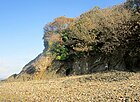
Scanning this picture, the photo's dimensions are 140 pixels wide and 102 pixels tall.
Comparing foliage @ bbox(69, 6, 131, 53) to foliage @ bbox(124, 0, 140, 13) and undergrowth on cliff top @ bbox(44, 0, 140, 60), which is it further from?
foliage @ bbox(124, 0, 140, 13)

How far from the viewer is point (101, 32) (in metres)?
Answer: 26.3

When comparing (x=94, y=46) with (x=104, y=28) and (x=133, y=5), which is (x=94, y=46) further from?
(x=133, y=5)

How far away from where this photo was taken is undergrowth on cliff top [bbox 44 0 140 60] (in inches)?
952

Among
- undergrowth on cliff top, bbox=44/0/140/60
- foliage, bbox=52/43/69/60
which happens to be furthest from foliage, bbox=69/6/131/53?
foliage, bbox=52/43/69/60

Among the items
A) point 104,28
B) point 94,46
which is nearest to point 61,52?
point 94,46

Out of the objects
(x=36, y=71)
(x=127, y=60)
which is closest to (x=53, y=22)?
(x=36, y=71)

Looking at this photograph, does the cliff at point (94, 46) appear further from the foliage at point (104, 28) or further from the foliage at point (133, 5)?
the foliage at point (133, 5)

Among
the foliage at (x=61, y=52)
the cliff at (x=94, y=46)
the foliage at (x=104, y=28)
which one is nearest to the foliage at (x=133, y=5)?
the cliff at (x=94, y=46)

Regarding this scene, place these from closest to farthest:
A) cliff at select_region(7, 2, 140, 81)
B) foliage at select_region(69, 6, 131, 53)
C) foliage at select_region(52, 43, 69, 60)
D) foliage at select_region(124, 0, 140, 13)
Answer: cliff at select_region(7, 2, 140, 81)
foliage at select_region(69, 6, 131, 53)
foliage at select_region(124, 0, 140, 13)
foliage at select_region(52, 43, 69, 60)

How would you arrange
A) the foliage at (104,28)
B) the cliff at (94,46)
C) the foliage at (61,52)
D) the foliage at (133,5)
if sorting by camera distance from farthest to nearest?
1. the foliage at (61,52)
2. the foliage at (133,5)
3. the foliage at (104,28)
4. the cliff at (94,46)

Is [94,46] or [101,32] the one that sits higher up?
[101,32]

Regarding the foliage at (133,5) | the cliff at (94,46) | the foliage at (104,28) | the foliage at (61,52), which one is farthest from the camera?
the foliage at (61,52)

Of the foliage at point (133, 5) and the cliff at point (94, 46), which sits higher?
the foliage at point (133, 5)

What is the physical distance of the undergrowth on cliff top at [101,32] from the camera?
79.4 feet
